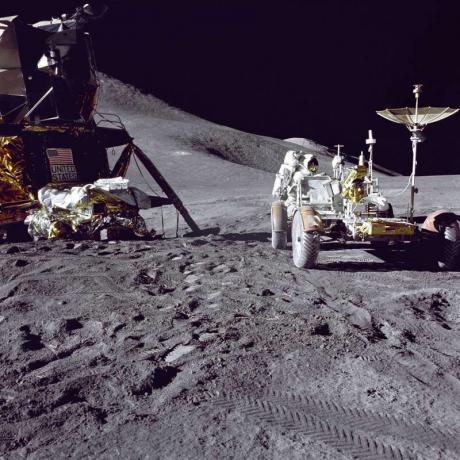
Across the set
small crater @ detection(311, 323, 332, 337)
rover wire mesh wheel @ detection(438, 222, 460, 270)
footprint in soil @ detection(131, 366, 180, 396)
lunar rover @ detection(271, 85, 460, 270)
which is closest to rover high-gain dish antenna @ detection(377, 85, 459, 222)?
lunar rover @ detection(271, 85, 460, 270)

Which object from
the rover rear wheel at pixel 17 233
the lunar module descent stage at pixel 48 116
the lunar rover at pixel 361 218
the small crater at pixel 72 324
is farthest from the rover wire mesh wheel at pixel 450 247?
the rover rear wheel at pixel 17 233

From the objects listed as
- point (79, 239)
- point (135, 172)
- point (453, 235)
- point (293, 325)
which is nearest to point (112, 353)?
point (293, 325)

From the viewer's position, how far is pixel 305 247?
4.90 meters

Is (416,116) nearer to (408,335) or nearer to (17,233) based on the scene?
(408,335)

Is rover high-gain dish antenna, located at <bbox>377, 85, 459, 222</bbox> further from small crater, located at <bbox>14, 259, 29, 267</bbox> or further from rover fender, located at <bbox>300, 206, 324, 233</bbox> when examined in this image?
small crater, located at <bbox>14, 259, 29, 267</bbox>

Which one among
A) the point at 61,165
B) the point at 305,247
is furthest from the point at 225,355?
the point at 61,165

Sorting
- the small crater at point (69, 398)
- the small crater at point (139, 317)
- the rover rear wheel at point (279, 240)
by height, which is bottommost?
the rover rear wheel at point (279, 240)

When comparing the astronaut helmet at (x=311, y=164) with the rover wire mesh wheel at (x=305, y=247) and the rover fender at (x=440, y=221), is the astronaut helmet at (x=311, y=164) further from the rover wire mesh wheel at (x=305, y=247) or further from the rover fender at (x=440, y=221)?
the rover fender at (x=440, y=221)

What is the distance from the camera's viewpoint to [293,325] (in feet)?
11.4

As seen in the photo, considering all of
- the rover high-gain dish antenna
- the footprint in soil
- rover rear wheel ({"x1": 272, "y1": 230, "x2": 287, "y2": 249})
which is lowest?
rover rear wheel ({"x1": 272, "y1": 230, "x2": 287, "y2": 249})

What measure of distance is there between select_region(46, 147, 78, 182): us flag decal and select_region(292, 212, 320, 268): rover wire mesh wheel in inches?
166

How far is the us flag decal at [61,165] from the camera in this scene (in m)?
7.55

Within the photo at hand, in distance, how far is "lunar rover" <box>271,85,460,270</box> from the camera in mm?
4883

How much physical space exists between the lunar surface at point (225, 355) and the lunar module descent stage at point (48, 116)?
5.11ft
